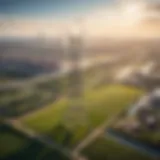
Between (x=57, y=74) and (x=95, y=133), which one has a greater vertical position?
(x=57, y=74)

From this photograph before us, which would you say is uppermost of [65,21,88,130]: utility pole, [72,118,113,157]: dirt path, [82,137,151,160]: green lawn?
[65,21,88,130]: utility pole

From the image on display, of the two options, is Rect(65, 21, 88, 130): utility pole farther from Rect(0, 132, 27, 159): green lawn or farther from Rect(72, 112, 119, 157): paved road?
Rect(0, 132, 27, 159): green lawn

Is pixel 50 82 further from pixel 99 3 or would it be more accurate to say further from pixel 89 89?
pixel 99 3

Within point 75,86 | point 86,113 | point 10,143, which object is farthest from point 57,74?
point 10,143

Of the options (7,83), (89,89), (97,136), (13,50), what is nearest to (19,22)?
(13,50)

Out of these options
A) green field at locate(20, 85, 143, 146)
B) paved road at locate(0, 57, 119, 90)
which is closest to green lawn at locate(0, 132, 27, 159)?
green field at locate(20, 85, 143, 146)

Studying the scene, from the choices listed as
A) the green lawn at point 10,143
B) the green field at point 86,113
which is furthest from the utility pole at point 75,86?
the green lawn at point 10,143

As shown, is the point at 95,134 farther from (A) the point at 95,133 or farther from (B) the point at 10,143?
(B) the point at 10,143

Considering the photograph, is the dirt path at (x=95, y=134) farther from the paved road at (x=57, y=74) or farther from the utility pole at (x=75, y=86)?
the paved road at (x=57, y=74)
